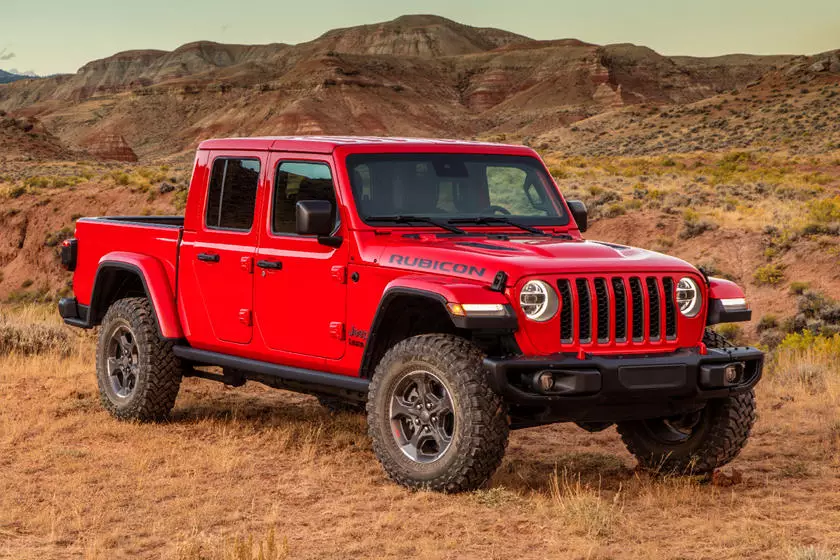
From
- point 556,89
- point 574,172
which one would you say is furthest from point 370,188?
point 556,89

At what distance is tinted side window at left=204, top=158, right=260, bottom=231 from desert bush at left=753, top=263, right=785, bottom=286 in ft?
45.5

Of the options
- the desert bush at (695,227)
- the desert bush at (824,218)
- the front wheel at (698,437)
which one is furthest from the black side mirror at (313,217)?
the desert bush at (695,227)

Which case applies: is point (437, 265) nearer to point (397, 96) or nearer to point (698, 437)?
point (698, 437)

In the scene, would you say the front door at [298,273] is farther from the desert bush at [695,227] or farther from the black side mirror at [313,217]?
the desert bush at [695,227]

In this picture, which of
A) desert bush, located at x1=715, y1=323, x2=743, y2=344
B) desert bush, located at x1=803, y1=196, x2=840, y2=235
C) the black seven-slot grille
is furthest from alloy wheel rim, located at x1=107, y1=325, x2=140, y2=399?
desert bush, located at x1=803, y1=196, x2=840, y2=235

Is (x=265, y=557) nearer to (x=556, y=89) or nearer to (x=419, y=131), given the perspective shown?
(x=419, y=131)

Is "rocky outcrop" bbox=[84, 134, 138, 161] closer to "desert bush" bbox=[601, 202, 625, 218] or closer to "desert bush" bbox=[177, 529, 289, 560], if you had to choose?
"desert bush" bbox=[601, 202, 625, 218]

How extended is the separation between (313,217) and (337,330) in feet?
2.46

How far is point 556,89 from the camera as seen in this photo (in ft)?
474

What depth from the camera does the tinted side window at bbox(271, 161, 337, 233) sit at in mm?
7234

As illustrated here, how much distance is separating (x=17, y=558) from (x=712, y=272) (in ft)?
55.4

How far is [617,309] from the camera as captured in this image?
6.24 m

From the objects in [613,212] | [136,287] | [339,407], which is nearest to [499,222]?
[339,407]

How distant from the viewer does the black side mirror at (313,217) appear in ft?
21.7
